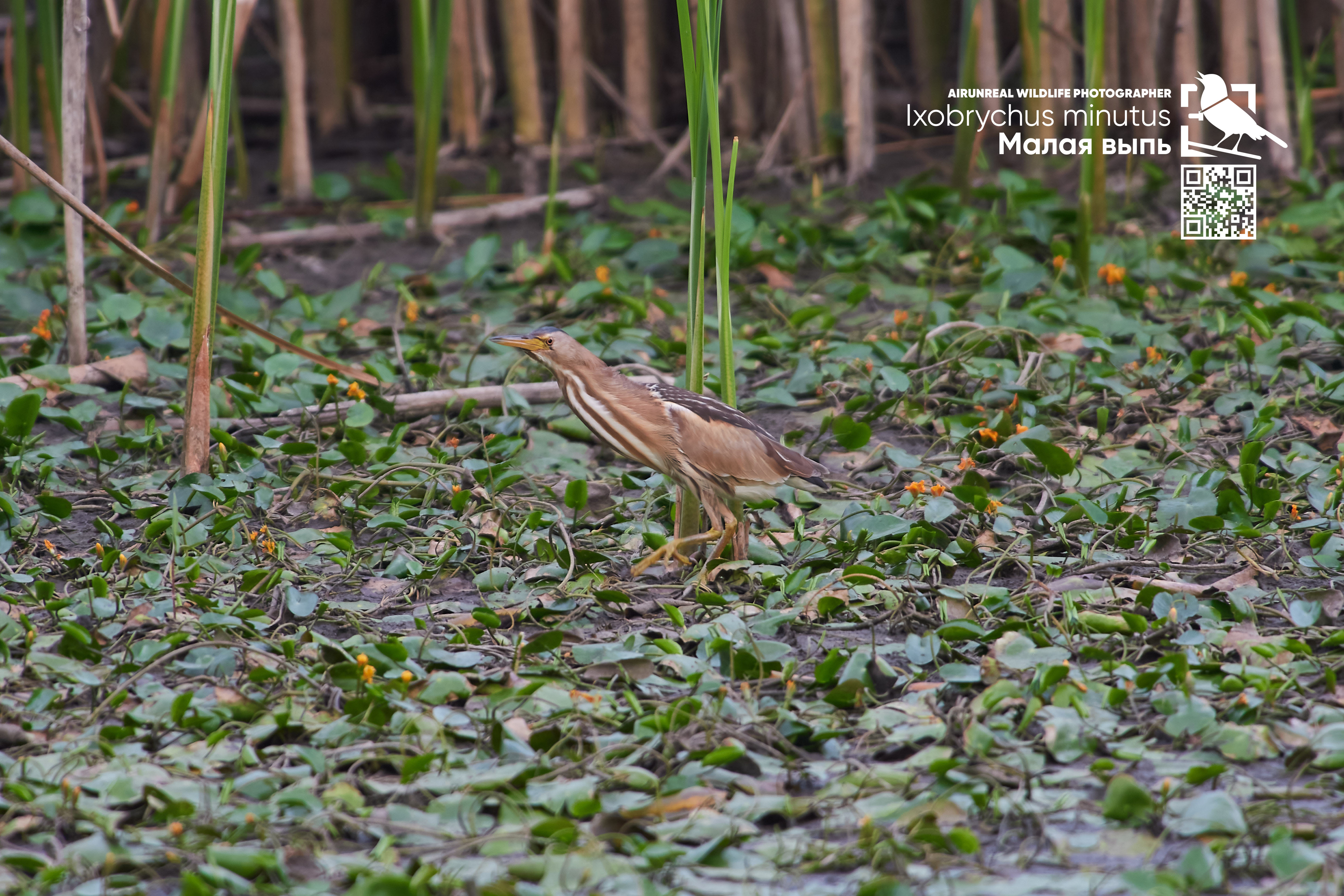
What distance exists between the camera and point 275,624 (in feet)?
9.91

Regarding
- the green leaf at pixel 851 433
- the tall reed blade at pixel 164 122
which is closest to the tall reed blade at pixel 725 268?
the green leaf at pixel 851 433

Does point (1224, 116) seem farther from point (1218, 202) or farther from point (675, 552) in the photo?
point (675, 552)

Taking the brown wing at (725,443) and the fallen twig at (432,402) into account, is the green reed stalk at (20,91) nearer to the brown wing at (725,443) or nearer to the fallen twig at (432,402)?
the fallen twig at (432,402)

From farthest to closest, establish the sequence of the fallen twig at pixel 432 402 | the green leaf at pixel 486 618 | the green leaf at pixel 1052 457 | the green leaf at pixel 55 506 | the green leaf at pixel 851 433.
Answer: the fallen twig at pixel 432 402 → the green leaf at pixel 851 433 → the green leaf at pixel 1052 457 → the green leaf at pixel 55 506 → the green leaf at pixel 486 618

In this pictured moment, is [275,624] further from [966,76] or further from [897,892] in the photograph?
[966,76]

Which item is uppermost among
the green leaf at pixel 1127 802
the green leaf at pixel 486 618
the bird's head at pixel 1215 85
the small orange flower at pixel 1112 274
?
the bird's head at pixel 1215 85

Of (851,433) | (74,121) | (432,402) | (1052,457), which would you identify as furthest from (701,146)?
(74,121)

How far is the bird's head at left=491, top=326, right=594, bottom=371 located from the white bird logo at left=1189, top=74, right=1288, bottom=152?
3594 millimetres

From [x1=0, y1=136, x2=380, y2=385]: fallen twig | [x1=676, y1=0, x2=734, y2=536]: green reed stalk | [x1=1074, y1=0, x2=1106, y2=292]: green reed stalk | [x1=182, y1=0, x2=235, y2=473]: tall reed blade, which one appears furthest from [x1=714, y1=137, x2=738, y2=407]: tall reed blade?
[x1=1074, y1=0, x2=1106, y2=292]: green reed stalk

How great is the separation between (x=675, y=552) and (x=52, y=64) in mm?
3465

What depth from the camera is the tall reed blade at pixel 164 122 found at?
15.5ft

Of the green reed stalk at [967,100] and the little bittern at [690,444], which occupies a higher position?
the green reed stalk at [967,100]

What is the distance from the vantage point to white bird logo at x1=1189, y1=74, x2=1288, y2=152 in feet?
19.6

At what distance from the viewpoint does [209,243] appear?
11.9 feet
